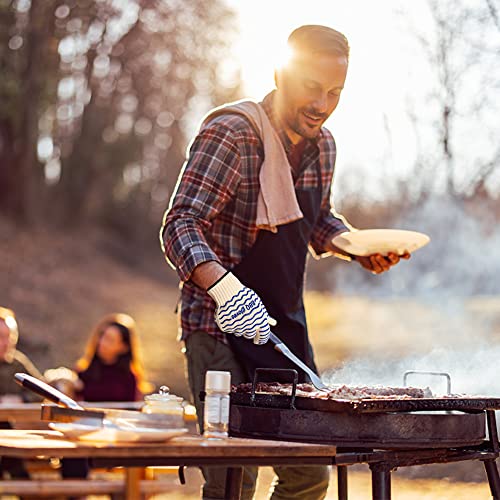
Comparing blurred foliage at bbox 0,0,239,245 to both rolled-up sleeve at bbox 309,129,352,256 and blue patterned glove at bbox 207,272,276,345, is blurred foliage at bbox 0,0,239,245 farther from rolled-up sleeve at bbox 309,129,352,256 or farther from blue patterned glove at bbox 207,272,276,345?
blue patterned glove at bbox 207,272,276,345

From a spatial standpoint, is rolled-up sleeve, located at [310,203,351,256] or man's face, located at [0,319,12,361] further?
man's face, located at [0,319,12,361]

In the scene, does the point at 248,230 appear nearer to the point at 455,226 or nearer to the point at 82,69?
the point at 455,226

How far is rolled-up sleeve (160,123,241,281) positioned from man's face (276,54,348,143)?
204mm

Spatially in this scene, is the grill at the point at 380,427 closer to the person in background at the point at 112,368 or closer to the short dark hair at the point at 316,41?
the short dark hair at the point at 316,41

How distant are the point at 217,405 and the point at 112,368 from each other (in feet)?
14.2

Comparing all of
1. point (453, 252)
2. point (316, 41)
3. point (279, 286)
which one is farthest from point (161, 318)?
point (316, 41)

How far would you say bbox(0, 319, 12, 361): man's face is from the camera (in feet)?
17.5

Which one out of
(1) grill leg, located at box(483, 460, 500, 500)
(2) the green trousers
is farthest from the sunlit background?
(1) grill leg, located at box(483, 460, 500, 500)

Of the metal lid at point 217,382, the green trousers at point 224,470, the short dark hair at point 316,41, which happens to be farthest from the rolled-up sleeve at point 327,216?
the metal lid at point 217,382

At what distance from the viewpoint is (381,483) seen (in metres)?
2.27

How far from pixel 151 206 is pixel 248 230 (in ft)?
60.0

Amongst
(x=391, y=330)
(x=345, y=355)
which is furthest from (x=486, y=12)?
(x=345, y=355)

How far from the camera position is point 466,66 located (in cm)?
619

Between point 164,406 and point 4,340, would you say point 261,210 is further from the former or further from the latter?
point 4,340
